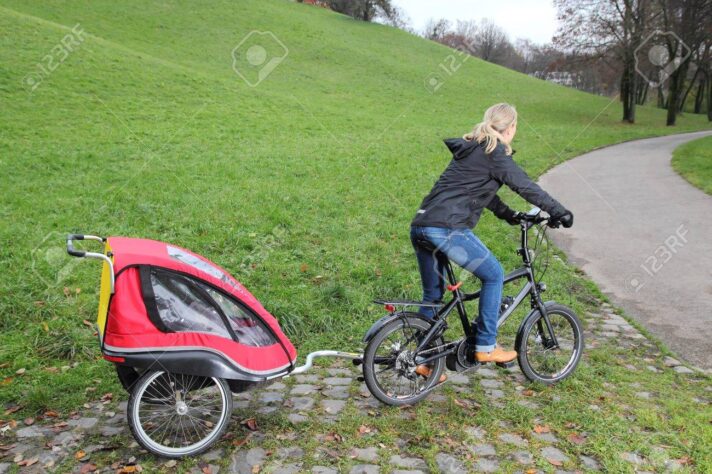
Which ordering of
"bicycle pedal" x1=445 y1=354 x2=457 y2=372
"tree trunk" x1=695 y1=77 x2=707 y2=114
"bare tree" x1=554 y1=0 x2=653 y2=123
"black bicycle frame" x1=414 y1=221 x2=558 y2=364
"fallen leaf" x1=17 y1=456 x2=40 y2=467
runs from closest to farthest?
1. "fallen leaf" x1=17 y1=456 x2=40 y2=467
2. "black bicycle frame" x1=414 y1=221 x2=558 y2=364
3. "bicycle pedal" x1=445 y1=354 x2=457 y2=372
4. "bare tree" x1=554 y1=0 x2=653 y2=123
5. "tree trunk" x1=695 y1=77 x2=707 y2=114

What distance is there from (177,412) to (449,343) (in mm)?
2077

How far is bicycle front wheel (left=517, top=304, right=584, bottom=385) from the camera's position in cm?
485

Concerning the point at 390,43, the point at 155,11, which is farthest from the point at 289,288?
the point at 390,43

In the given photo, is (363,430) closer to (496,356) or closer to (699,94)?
(496,356)

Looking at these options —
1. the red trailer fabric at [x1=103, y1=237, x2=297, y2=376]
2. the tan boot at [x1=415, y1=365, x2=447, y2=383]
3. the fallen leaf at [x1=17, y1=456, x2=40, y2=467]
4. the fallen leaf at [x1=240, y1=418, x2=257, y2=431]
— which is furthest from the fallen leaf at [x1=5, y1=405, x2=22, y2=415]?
the tan boot at [x1=415, y1=365, x2=447, y2=383]

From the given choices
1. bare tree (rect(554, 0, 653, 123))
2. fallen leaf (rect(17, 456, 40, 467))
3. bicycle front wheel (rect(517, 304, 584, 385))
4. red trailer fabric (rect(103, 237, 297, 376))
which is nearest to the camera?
red trailer fabric (rect(103, 237, 297, 376))

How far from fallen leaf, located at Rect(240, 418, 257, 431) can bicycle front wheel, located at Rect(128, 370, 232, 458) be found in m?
0.21

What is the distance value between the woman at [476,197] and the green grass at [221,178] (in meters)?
1.15

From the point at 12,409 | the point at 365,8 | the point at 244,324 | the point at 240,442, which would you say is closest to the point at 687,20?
the point at 244,324

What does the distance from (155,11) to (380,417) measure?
1630 inches

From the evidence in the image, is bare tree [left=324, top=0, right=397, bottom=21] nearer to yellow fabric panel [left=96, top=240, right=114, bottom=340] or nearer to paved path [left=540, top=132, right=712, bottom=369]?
paved path [left=540, top=132, right=712, bottom=369]

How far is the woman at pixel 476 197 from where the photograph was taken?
4.22 metres

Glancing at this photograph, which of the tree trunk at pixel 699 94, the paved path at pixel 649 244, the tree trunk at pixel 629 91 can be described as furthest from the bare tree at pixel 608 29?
the tree trunk at pixel 699 94

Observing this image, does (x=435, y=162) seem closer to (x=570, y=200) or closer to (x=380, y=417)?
(x=570, y=200)
